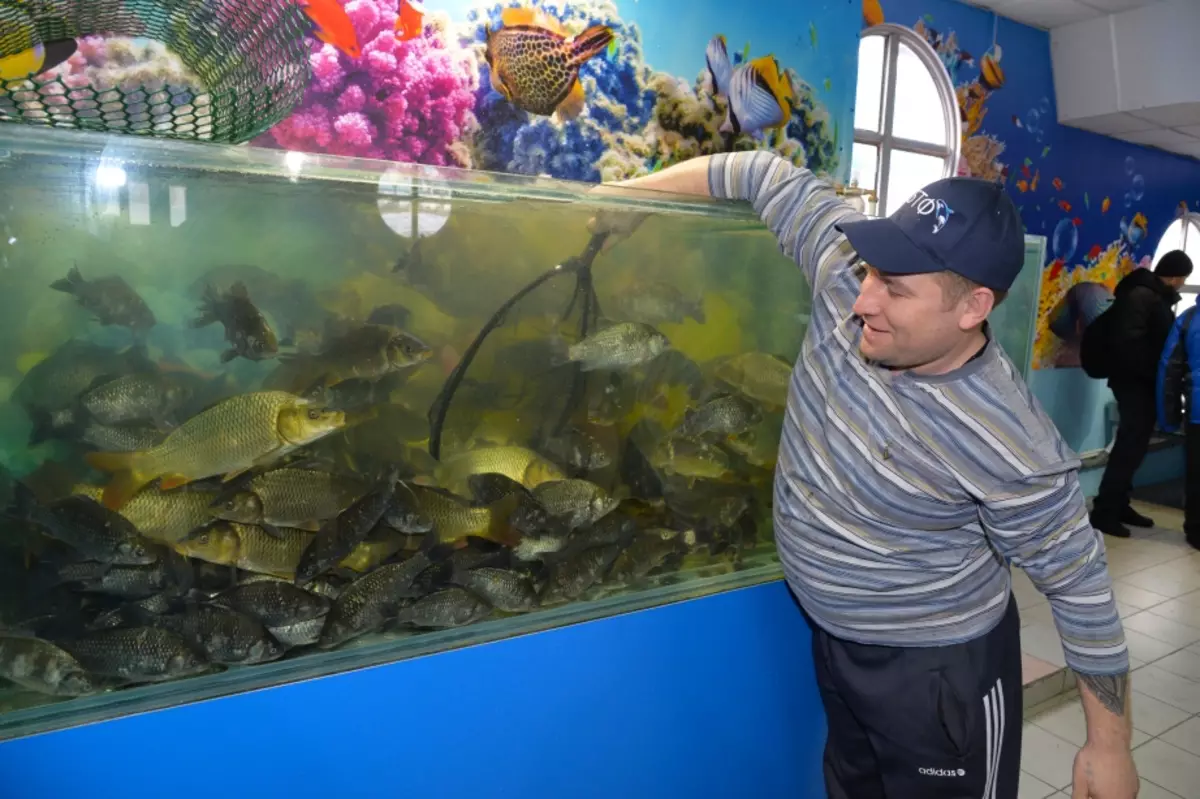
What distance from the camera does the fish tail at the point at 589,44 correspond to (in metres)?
3.05

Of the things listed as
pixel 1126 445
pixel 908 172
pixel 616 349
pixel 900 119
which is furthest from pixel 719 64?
pixel 1126 445

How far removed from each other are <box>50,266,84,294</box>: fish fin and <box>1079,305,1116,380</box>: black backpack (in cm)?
586

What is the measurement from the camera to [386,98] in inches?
107

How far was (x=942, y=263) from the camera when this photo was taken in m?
1.25

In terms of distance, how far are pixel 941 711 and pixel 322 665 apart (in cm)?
111

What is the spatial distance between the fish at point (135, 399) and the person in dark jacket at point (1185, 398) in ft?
18.6

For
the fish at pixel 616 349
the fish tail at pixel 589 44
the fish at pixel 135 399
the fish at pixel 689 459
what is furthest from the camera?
the fish tail at pixel 589 44

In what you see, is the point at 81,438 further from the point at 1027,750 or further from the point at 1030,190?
the point at 1030,190

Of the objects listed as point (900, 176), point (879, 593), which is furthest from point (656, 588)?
point (900, 176)

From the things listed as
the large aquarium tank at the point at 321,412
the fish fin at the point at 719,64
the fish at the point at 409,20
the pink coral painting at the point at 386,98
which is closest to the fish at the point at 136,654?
the large aquarium tank at the point at 321,412

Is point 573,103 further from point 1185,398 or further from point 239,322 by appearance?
point 1185,398

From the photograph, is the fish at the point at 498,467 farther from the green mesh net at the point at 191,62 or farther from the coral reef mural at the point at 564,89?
the coral reef mural at the point at 564,89

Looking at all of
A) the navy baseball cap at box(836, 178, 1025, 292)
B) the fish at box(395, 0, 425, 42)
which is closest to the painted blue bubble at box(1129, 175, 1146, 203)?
the fish at box(395, 0, 425, 42)

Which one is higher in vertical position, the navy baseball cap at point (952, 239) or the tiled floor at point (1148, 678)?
the navy baseball cap at point (952, 239)
